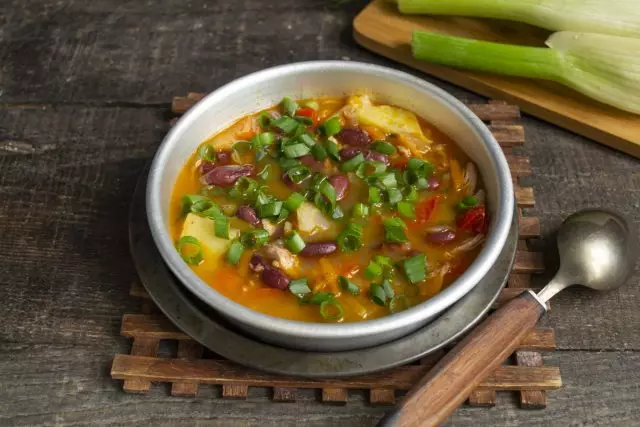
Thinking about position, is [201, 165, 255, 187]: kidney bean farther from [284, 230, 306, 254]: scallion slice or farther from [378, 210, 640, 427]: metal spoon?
[378, 210, 640, 427]: metal spoon

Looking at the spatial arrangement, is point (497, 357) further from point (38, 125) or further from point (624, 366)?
point (38, 125)

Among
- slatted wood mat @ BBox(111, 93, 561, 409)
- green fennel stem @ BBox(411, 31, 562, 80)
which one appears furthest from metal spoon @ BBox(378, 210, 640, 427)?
green fennel stem @ BBox(411, 31, 562, 80)

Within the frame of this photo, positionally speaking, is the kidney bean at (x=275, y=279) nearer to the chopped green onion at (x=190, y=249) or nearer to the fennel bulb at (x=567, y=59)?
the chopped green onion at (x=190, y=249)

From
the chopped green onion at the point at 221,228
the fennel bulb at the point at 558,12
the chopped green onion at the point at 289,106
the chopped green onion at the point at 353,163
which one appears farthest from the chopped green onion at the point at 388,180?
the fennel bulb at the point at 558,12

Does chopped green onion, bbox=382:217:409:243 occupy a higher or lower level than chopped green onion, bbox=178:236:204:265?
higher

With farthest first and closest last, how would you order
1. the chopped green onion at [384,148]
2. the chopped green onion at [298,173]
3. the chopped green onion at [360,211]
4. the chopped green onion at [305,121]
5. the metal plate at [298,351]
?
the chopped green onion at [305,121], the chopped green onion at [384,148], the chopped green onion at [298,173], the chopped green onion at [360,211], the metal plate at [298,351]

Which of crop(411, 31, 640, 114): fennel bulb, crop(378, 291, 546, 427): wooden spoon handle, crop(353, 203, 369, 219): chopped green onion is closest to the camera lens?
crop(378, 291, 546, 427): wooden spoon handle
